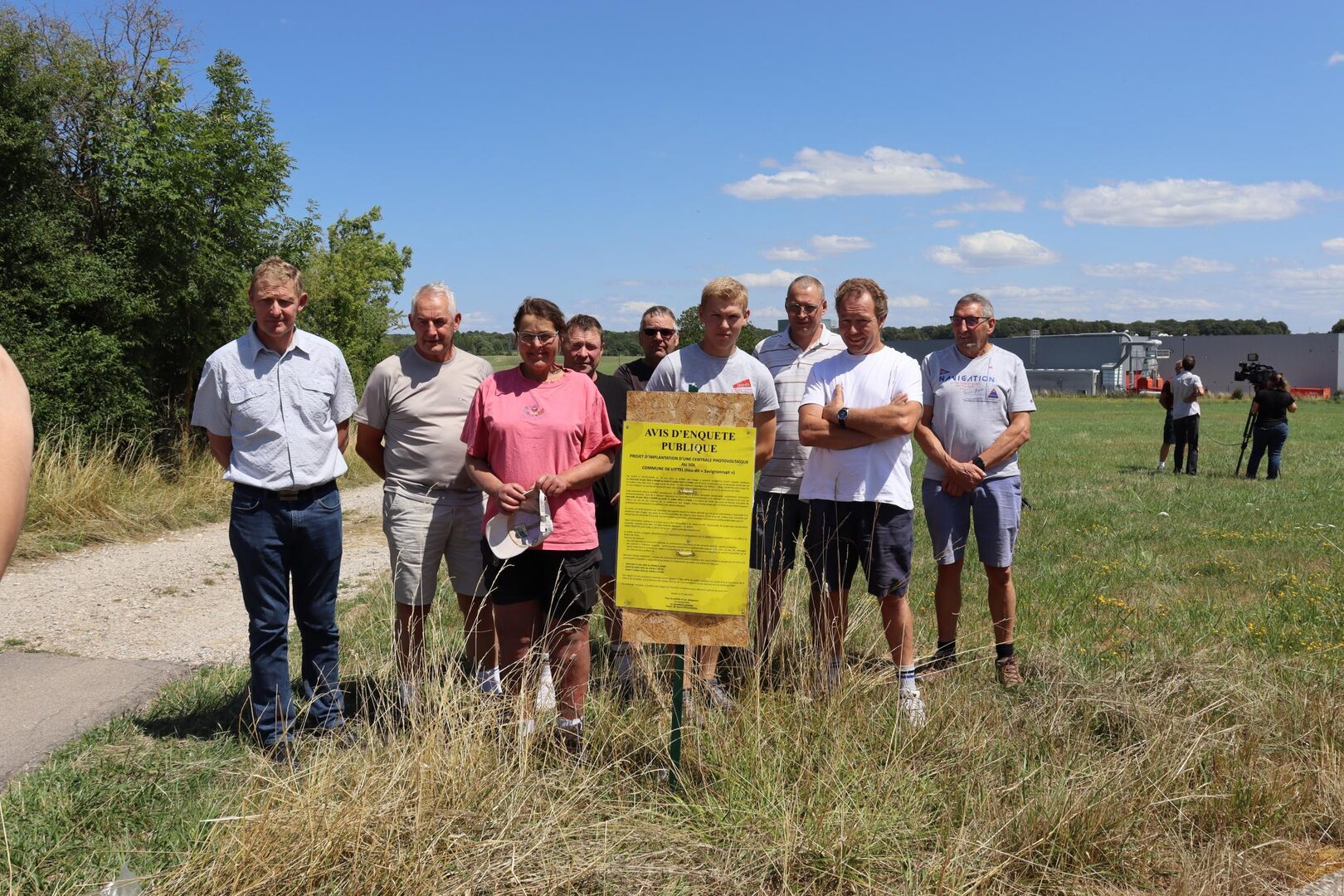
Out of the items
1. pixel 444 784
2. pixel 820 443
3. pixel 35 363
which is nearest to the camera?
pixel 444 784

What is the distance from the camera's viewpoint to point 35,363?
11227 millimetres

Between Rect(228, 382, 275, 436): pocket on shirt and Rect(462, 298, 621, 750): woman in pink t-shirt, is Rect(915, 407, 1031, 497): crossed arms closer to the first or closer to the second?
Rect(462, 298, 621, 750): woman in pink t-shirt

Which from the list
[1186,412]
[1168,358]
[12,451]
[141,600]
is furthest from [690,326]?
[1168,358]

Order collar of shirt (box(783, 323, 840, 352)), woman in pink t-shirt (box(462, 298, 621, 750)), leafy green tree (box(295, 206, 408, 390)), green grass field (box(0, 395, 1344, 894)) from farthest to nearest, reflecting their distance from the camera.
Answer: leafy green tree (box(295, 206, 408, 390)) < collar of shirt (box(783, 323, 840, 352)) < woman in pink t-shirt (box(462, 298, 621, 750)) < green grass field (box(0, 395, 1344, 894))

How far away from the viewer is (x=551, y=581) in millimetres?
4387

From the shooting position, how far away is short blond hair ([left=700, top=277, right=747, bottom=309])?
485 cm

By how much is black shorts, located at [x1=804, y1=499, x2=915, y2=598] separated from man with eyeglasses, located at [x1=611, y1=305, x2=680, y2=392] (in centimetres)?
138

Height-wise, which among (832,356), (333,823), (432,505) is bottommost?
(333,823)

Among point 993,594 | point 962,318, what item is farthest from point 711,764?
point 962,318

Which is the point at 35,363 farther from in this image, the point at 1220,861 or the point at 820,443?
the point at 1220,861

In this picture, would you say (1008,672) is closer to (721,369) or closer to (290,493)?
(721,369)

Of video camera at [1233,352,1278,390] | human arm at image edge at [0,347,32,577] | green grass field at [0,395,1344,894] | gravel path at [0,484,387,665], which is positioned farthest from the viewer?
video camera at [1233,352,1278,390]

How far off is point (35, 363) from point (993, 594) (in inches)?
408

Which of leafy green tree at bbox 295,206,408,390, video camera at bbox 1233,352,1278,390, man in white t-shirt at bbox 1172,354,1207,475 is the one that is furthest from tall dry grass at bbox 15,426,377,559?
video camera at bbox 1233,352,1278,390
